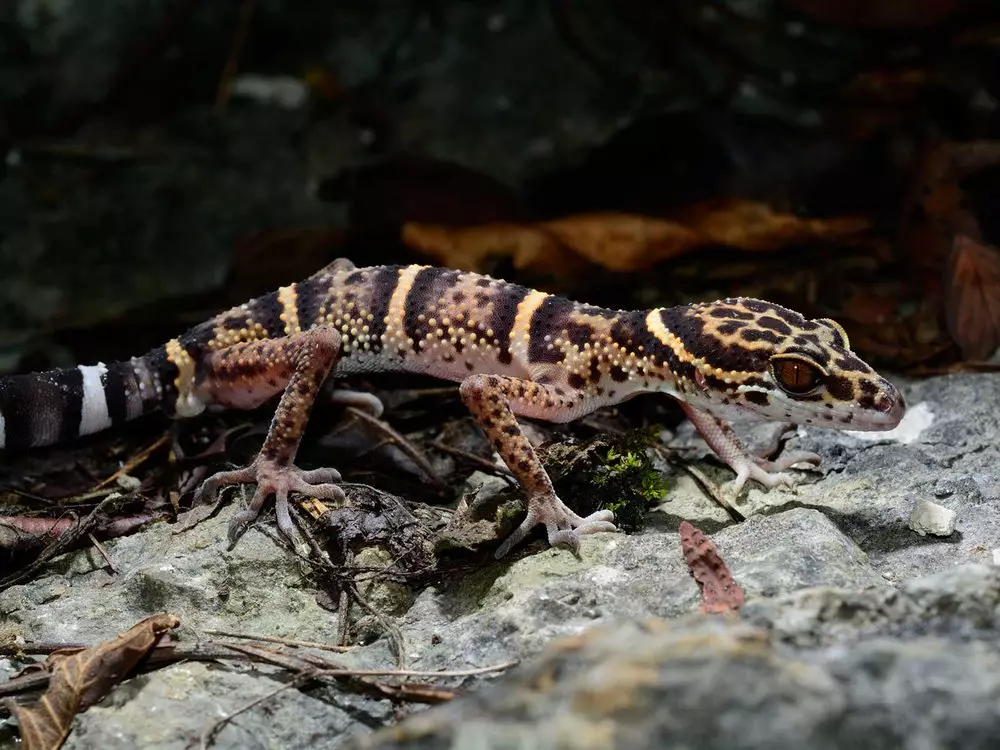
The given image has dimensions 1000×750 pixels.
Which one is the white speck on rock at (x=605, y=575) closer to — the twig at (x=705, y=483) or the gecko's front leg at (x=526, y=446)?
the gecko's front leg at (x=526, y=446)

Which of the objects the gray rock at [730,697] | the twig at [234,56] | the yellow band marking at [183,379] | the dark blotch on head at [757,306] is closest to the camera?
the gray rock at [730,697]

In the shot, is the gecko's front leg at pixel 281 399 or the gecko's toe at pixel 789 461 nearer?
the gecko's front leg at pixel 281 399

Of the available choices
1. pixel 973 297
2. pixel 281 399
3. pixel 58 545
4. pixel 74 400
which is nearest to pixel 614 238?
pixel 973 297

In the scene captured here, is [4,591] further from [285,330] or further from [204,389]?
[285,330]

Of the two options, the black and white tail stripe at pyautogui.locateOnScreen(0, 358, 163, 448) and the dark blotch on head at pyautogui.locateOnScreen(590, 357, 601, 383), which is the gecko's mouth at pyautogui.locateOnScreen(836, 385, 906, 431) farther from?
the black and white tail stripe at pyautogui.locateOnScreen(0, 358, 163, 448)

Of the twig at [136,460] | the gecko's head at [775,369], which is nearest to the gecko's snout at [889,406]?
the gecko's head at [775,369]

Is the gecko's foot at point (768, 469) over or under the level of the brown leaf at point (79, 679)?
over

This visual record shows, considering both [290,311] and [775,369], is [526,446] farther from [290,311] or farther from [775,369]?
[290,311]

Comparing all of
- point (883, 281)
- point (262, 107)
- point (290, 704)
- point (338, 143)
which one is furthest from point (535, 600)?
point (262, 107)
